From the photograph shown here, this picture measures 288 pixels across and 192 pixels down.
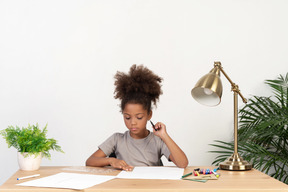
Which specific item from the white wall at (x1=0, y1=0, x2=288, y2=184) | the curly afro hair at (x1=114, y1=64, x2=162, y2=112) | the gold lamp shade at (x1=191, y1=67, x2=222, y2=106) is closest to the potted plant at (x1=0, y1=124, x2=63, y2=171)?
the curly afro hair at (x1=114, y1=64, x2=162, y2=112)

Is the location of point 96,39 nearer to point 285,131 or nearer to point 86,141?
point 86,141

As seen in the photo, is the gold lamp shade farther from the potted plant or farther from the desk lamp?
the potted plant

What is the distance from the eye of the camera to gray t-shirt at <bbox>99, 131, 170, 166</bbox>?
93.9 inches

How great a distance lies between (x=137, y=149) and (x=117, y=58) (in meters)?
1.41

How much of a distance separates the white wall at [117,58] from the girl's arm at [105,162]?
1.26 meters

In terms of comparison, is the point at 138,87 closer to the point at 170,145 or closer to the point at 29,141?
the point at 170,145

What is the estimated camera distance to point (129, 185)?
1.61m

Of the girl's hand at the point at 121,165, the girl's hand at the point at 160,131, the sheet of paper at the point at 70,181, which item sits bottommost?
the sheet of paper at the point at 70,181

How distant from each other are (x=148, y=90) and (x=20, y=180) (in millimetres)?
979

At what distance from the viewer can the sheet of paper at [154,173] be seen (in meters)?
1.80

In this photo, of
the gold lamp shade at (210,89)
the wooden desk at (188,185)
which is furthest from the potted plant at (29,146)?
the gold lamp shade at (210,89)

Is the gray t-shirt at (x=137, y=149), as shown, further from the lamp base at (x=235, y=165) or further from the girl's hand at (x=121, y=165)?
the lamp base at (x=235, y=165)

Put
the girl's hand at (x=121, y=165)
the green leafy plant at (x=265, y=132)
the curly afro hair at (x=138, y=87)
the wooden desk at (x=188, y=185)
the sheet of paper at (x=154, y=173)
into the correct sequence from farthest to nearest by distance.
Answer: the green leafy plant at (x=265, y=132) < the curly afro hair at (x=138, y=87) < the girl's hand at (x=121, y=165) < the sheet of paper at (x=154, y=173) < the wooden desk at (x=188, y=185)

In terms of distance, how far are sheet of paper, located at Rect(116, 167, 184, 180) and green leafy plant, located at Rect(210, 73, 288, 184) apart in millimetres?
1084
